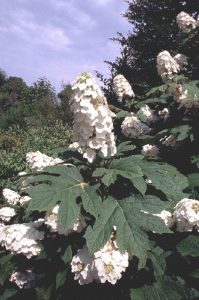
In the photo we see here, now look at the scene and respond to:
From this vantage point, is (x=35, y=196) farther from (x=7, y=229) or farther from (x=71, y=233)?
(x=7, y=229)

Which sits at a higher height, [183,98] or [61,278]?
[183,98]

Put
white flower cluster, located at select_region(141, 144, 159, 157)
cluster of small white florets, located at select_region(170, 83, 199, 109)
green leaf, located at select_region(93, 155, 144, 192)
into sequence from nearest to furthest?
1. green leaf, located at select_region(93, 155, 144, 192)
2. cluster of small white florets, located at select_region(170, 83, 199, 109)
3. white flower cluster, located at select_region(141, 144, 159, 157)

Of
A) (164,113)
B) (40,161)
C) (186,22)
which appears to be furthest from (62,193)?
(186,22)

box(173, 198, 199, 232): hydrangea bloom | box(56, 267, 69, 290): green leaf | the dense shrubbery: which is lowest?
the dense shrubbery

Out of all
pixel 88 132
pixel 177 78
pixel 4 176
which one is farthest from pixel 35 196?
pixel 4 176

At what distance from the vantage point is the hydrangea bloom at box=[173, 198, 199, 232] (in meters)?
2.52

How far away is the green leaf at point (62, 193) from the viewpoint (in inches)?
87.6

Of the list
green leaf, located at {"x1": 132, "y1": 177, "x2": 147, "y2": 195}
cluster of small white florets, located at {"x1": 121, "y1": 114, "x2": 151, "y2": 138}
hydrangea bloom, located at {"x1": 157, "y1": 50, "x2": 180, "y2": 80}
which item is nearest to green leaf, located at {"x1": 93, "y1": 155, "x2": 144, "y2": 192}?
green leaf, located at {"x1": 132, "y1": 177, "x2": 147, "y2": 195}

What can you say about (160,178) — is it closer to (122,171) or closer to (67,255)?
(122,171)

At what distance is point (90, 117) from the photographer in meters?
2.52

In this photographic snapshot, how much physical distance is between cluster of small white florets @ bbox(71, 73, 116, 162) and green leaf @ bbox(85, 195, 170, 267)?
1.33ft

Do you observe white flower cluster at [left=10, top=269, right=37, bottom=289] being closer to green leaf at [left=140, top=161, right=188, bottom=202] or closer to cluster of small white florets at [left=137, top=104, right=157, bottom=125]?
green leaf at [left=140, top=161, right=188, bottom=202]

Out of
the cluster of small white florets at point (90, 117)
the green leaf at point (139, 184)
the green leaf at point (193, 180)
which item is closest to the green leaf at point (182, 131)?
the green leaf at point (193, 180)

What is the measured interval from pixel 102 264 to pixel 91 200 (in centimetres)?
35
